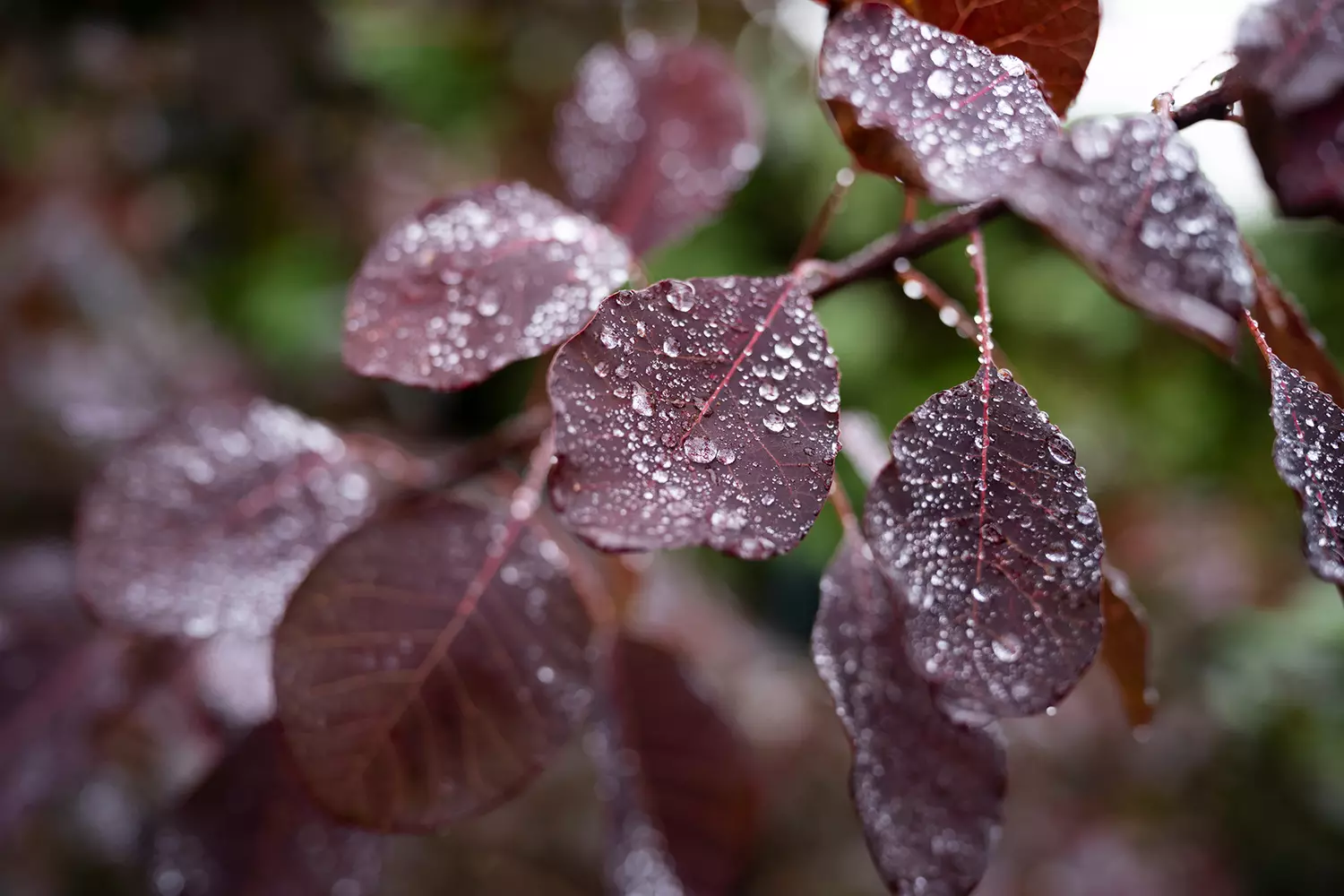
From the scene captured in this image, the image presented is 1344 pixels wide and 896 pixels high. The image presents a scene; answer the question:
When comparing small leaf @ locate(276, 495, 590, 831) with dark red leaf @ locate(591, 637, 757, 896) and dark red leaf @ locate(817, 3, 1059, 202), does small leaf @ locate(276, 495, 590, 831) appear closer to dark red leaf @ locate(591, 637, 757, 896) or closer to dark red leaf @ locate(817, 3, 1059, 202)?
dark red leaf @ locate(591, 637, 757, 896)

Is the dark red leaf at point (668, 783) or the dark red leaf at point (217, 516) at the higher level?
the dark red leaf at point (217, 516)

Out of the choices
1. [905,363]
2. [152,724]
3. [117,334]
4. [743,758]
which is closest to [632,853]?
[743,758]

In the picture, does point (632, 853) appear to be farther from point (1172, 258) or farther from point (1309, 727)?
point (1309, 727)

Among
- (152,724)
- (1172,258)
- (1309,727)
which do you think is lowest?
(1309,727)

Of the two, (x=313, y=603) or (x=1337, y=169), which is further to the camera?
(x=313, y=603)

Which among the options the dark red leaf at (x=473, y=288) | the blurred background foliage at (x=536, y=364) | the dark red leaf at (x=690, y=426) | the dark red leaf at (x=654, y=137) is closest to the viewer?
the dark red leaf at (x=690, y=426)

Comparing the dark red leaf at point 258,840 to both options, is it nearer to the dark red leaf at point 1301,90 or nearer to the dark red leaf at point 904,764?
the dark red leaf at point 904,764

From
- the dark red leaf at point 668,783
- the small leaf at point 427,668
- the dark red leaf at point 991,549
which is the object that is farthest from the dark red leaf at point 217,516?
the dark red leaf at point 991,549

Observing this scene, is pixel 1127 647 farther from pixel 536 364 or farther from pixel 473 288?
pixel 536 364
